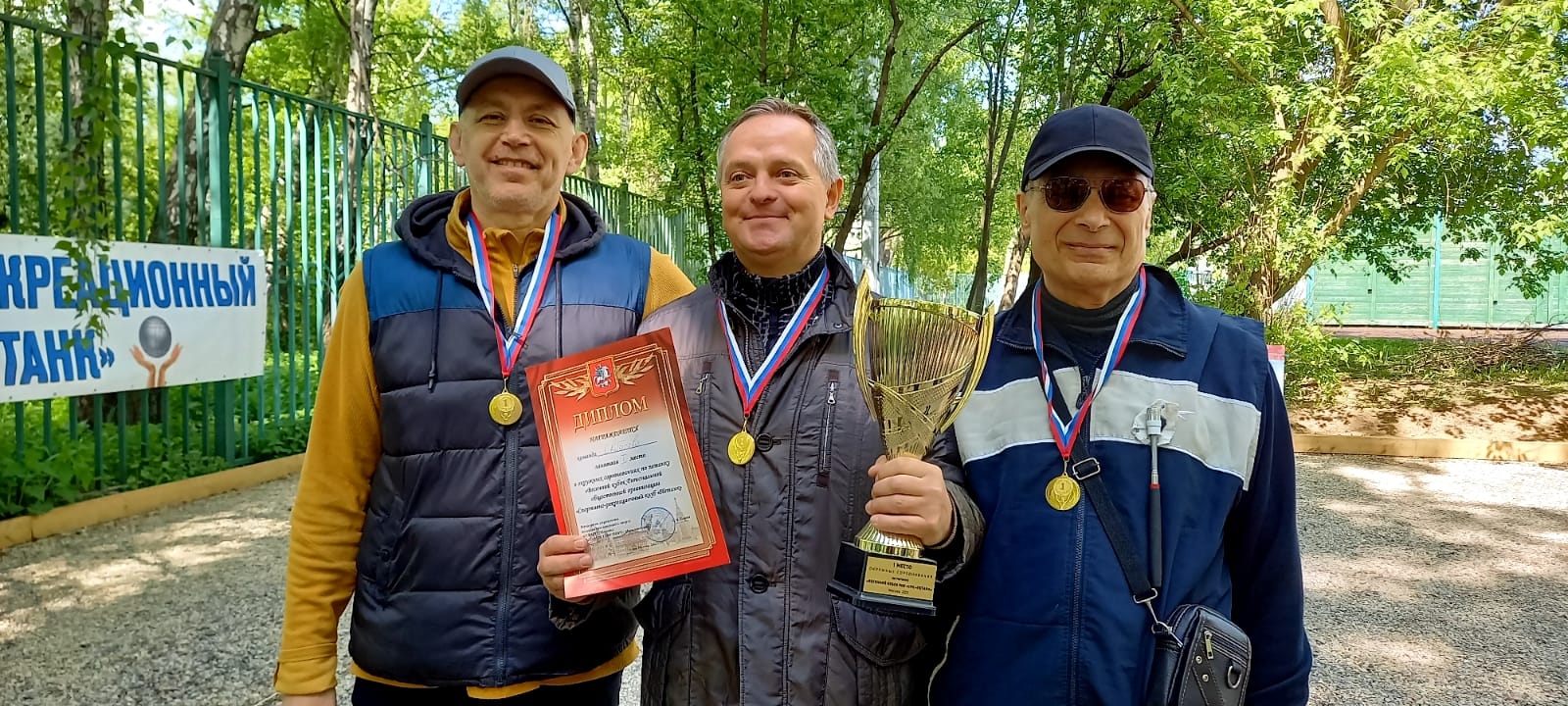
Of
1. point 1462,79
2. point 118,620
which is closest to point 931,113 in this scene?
point 1462,79

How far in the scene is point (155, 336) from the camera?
6.52 metres

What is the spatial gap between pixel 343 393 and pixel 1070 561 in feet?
4.89

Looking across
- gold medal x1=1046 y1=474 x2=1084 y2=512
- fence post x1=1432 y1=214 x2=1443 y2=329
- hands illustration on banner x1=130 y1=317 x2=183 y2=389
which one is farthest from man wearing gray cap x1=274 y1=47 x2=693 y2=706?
fence post x1=1432 y1=214 x2=1443 y2=329

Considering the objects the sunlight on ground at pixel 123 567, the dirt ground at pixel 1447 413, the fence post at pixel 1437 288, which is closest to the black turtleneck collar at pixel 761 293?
the sunlight on ground at pixel 123 567

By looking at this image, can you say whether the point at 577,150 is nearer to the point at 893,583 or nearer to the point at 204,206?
the point at 893,583

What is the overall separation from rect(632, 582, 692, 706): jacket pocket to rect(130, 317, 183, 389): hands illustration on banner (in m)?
6.14

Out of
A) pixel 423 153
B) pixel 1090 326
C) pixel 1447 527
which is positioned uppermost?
pixel 423 153

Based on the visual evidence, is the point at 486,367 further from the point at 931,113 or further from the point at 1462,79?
the point at 931,113

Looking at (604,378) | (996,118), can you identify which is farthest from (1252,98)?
(604,378)

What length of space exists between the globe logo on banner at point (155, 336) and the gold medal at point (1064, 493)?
6.78m

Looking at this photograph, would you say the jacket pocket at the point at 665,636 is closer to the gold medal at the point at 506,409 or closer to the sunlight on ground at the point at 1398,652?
the gold medal at the point at 506,409

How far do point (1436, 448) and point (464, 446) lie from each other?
1111cm

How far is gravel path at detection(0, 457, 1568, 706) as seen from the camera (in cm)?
405

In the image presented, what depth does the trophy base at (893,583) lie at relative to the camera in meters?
1.56
